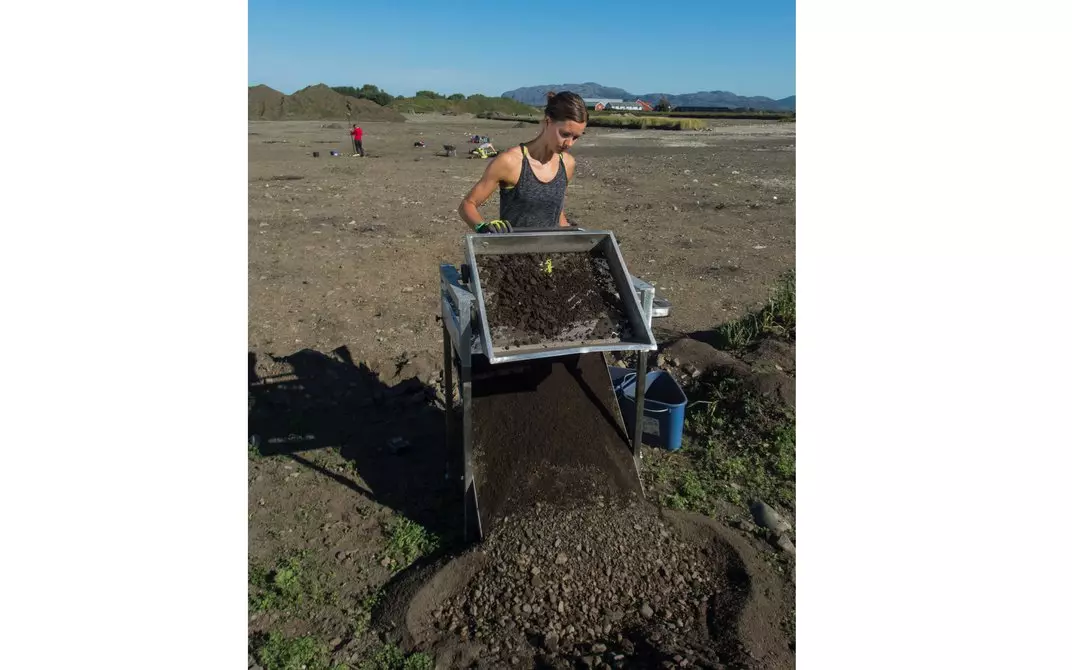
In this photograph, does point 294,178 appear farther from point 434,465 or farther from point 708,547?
point 708,547

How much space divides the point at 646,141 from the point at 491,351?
2370 centimetres

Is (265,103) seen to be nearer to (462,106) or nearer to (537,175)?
(462,106)

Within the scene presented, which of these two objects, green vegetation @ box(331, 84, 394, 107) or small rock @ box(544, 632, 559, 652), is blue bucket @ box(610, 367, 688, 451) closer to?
small rock @ box(544, 632, 559, 652)

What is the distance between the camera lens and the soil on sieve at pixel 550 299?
2.75 m

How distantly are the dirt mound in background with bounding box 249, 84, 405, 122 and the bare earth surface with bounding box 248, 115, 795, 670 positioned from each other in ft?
94.4

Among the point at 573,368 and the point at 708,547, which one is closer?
the point at 708,547

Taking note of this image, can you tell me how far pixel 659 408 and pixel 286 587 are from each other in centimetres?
229

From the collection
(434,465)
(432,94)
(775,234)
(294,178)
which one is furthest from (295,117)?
(434,465)

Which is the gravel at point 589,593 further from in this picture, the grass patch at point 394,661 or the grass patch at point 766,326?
the grass patch at point 766,326

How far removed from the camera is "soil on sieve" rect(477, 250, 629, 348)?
2748 millimetres

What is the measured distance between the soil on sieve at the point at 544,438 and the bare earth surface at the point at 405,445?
0.19m

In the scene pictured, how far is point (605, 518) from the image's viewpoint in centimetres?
305

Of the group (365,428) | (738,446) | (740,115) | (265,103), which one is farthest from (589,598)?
(740,115)

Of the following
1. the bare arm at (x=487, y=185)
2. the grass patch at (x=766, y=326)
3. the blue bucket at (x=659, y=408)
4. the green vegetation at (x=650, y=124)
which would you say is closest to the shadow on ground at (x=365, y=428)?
the blue bucket at (x=659, y=408)
